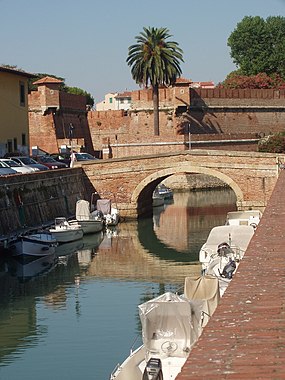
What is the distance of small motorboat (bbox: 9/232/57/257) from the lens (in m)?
31.2

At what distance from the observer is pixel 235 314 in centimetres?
832

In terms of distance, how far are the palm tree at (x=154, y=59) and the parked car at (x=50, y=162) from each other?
1221cm

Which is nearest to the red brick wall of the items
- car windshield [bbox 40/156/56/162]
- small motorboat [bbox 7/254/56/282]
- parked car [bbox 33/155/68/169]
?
car windshield [bbox 40/156/56/162]

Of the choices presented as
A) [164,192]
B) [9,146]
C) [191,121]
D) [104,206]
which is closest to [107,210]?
[104,206]

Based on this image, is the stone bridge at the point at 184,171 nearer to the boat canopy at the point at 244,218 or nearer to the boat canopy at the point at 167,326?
the boat canopy at the point at 244,218

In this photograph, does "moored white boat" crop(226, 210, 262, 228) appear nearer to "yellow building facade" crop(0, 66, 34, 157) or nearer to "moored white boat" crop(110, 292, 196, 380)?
"yellow building facade" crop(0, 66, 34, 157)

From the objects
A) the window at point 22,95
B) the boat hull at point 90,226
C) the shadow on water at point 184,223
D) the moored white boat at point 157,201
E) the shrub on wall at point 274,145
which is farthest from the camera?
the shrub on wall at point 274,145

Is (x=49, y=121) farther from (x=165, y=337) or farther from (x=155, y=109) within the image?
(x=165, y=337)

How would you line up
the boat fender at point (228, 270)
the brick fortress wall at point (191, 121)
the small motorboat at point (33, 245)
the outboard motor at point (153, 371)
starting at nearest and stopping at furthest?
the outboard motor at point (153, 371)
the boat fender at point (228, 270)
the small motorboat at point (33, 245)
the brick fortress wall at point (191, 121)

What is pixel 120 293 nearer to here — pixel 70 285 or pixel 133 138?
pixel 70 285

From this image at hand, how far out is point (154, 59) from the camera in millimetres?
57250

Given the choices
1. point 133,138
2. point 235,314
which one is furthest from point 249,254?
point 133,138

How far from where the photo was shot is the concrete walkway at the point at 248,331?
6241 millimetres

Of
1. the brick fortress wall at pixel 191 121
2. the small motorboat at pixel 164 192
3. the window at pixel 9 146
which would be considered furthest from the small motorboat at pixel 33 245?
the brick fortress wall at pixel 191 121
